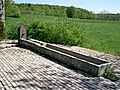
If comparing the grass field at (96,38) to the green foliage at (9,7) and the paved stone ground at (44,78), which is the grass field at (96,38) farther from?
the paved stone ground at (44,78)

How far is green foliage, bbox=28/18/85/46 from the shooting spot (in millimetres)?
17450

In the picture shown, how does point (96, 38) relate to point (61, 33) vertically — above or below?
below

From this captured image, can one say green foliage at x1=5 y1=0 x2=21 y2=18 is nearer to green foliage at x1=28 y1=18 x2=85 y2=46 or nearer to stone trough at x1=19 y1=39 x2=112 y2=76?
green foliage at x1=28 y1=18 x2=85 y2=46

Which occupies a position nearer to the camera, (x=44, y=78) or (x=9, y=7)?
(x=44, y=78)

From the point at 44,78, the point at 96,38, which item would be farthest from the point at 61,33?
the point at 96,38

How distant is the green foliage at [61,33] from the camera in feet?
57.3

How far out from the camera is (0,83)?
709 cm

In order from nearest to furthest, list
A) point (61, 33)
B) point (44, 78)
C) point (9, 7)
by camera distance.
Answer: point (44, 78), point (61, 33), point (9, 7)

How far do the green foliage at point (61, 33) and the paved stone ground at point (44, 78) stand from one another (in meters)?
7.03

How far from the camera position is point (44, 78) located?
788 centimetres

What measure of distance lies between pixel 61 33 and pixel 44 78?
9.89 m

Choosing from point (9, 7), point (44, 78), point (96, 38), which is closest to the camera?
point (44, 78)

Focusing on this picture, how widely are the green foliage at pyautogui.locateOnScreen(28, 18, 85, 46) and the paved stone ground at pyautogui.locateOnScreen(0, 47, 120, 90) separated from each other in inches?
277

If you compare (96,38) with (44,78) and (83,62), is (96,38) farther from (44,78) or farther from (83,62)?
(44,78)
